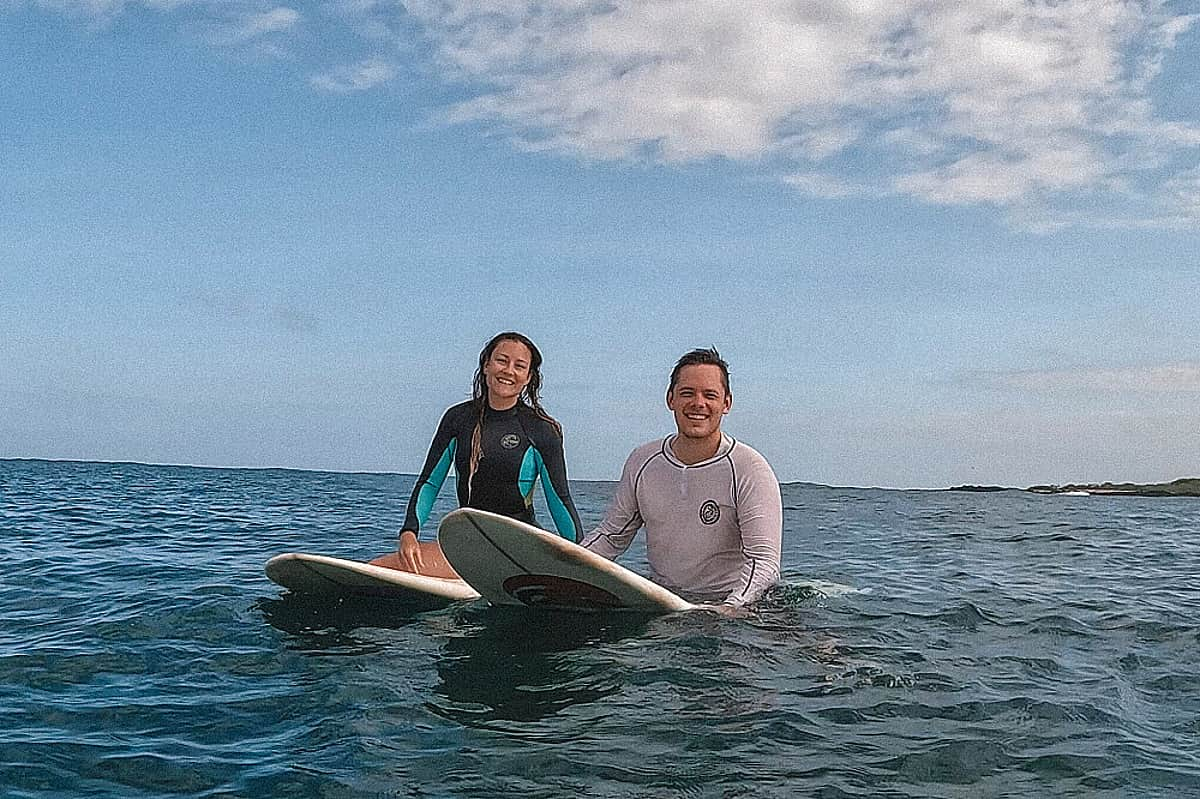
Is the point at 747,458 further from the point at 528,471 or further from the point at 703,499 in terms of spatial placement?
the point at 528,471

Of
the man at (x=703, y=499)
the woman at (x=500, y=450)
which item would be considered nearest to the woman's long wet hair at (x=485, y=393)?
the woman at (x=500, y=450)

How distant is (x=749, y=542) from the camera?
7.02 metres

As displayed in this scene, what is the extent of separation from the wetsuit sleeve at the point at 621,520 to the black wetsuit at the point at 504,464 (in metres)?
0.44

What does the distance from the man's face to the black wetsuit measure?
4.43 ft

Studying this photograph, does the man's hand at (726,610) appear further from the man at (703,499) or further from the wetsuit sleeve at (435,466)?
the wetsuit sleeve at (435,466)

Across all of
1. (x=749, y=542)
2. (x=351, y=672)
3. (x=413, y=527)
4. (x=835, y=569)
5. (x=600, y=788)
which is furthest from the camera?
(x=835, y=569)

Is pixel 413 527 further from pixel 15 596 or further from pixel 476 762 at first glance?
pixel 476 762

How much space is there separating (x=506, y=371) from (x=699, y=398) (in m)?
1.64

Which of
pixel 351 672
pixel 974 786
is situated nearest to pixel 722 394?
pixel 351 672

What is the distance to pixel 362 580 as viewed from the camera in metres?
7.58

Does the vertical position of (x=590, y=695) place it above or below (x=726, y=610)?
below

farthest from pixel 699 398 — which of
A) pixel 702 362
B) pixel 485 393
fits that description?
pixel 485 393

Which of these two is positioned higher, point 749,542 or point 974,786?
point 749,542

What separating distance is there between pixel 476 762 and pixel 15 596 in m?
5.82
